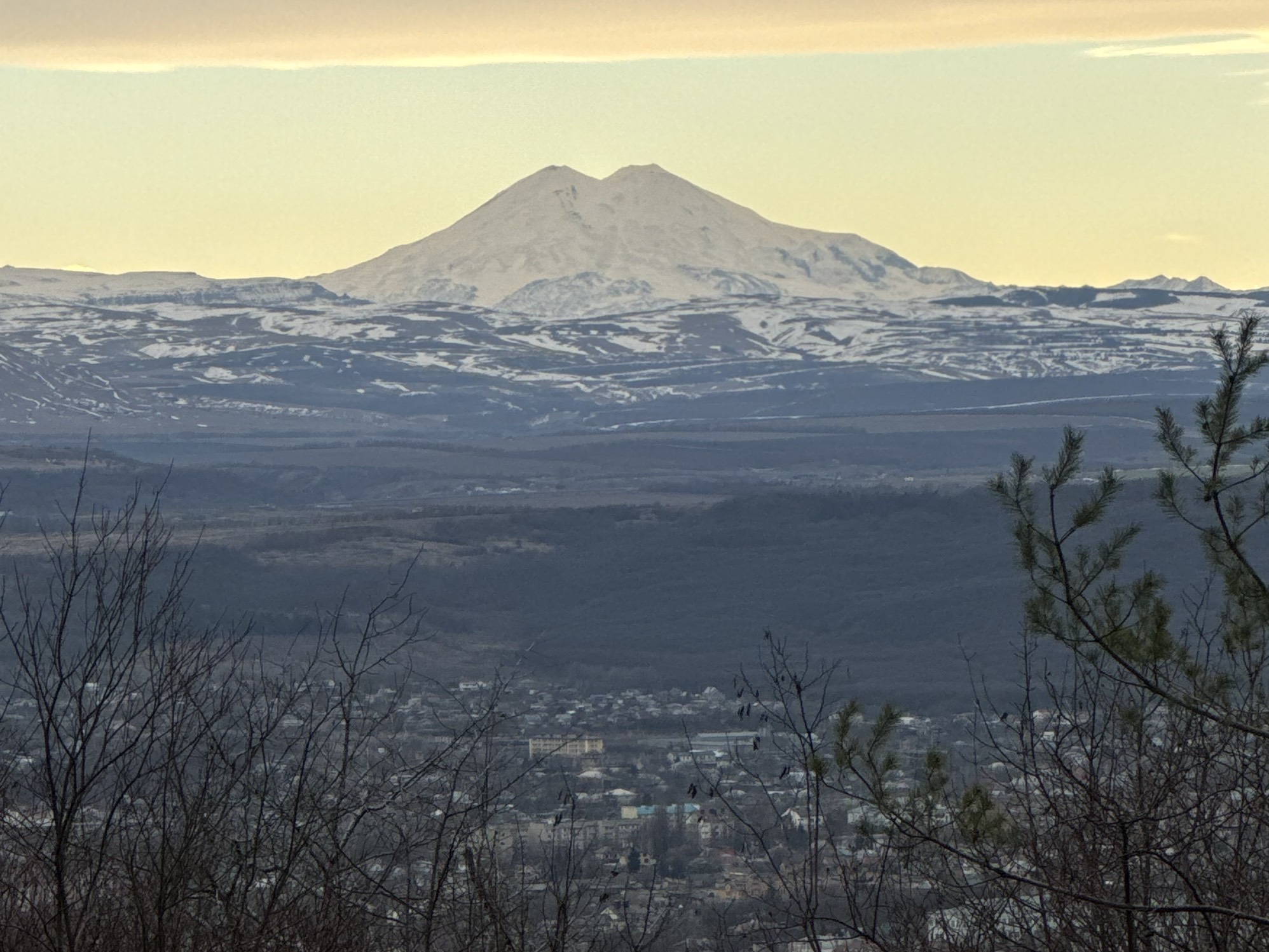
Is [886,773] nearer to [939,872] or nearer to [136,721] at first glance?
[939,872]

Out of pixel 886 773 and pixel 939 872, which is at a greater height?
pixel 886 773

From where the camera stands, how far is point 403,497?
11519 cm

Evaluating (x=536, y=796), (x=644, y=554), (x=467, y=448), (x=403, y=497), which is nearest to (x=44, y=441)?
(x=467, y=448)

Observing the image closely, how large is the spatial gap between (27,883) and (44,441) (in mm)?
151565

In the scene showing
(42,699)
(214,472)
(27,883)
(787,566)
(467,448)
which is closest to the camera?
(42,699)

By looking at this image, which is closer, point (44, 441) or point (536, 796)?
point (536, 796)

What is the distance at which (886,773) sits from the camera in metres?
7.41

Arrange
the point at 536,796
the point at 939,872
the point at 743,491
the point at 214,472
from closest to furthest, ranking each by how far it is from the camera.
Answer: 1. the point at 939,872
2. the point at 536,796
3. the point at 743,491
4. the point at 214,472

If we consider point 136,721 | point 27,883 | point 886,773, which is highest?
point 886,773

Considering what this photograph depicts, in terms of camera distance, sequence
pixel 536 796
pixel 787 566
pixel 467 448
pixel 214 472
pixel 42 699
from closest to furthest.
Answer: pixel 42 699, pixel 536 796, pixel 787 566, pixel 214 472, pixel 467 448

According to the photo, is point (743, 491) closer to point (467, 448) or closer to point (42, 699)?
point (467, 448)

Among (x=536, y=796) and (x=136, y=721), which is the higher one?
(x=136, y=721)

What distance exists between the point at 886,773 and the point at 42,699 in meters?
3.20

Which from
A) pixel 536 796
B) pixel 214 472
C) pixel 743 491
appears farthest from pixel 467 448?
pixel 536 796
